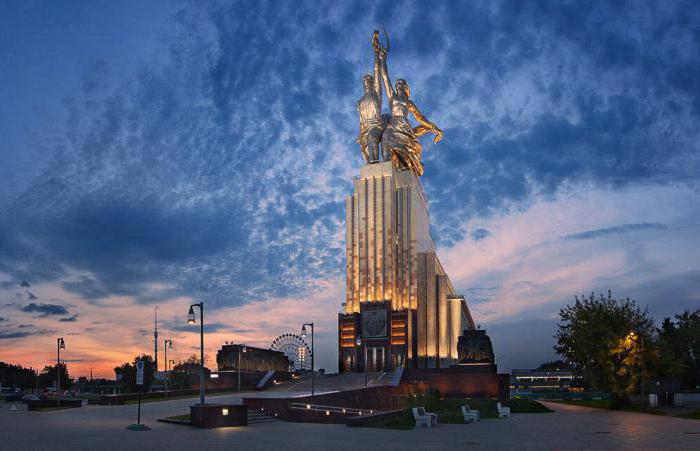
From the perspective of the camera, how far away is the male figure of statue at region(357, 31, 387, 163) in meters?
91.2

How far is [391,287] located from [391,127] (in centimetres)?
2287

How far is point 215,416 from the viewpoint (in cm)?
3219

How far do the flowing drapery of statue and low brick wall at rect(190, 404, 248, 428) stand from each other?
200ft

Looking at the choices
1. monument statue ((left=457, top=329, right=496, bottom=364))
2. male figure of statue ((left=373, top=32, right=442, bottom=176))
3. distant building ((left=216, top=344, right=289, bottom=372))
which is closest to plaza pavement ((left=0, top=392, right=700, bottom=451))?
monument statue ((left=457, top=329, right=496, bottom=364))

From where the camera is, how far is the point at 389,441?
2509 cm

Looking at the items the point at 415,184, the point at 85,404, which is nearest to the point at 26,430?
the point at 85,404

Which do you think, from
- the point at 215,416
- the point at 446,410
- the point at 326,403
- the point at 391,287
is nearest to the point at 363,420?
the point at 215,416

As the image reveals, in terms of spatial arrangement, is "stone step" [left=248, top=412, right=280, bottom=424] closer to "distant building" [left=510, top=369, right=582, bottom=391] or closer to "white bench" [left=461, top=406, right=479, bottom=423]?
"white bench" [left=461, top=406, right=479, bottom=423]

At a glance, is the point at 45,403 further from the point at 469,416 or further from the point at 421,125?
the point at 421,125

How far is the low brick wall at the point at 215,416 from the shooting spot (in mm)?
32062

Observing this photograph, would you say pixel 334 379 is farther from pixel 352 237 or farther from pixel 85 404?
pixel 85 404

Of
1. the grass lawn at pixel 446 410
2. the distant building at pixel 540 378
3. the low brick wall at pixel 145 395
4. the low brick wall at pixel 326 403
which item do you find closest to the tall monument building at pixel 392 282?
the low brick wall at pixel 145 395

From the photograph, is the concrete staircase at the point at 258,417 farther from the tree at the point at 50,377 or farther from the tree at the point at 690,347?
the tree at the point at 50,377

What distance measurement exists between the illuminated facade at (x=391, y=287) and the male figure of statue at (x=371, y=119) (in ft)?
13.2
